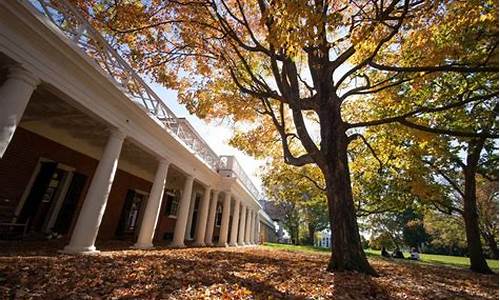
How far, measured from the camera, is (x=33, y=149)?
9695 millimetres

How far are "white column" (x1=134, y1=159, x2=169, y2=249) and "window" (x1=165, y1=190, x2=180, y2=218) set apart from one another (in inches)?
317

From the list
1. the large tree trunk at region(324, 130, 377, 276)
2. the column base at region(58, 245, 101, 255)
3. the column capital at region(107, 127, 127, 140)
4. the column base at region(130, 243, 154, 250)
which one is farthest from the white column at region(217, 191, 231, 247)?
the column base at region(58, 245, 101, 255)

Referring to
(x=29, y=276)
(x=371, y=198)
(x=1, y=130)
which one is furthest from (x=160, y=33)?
(x=371, y=198)

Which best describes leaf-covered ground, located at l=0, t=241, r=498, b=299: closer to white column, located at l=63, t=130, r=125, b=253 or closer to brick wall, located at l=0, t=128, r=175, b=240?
white column, located at l=63, t=130, r=125, b=253

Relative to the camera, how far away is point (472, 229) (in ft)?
47.1

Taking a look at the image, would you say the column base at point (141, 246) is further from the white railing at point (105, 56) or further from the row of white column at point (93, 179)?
the white railing at point (105, 56)

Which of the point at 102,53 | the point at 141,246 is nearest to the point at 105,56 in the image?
the point at 102,53

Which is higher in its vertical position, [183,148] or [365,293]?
[183,148]

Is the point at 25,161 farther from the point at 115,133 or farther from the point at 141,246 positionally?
the point at 141,246

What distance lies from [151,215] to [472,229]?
17.1 metres

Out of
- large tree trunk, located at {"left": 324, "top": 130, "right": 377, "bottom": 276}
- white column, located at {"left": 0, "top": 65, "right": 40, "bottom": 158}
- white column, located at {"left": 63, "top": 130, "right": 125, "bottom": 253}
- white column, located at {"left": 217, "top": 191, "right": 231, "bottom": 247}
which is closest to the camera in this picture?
white column, located at {"left": 0, "top": 65, "right": 40, "bottom": 158}

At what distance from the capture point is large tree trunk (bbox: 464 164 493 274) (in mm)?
13750

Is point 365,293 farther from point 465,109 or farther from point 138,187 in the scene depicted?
point 138,187

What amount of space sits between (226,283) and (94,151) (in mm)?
10599
